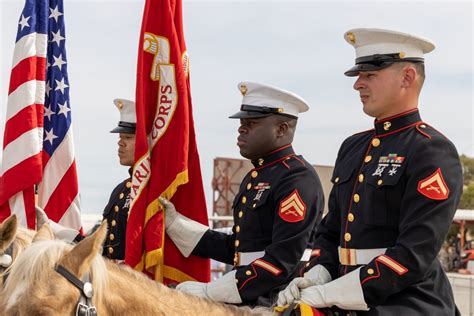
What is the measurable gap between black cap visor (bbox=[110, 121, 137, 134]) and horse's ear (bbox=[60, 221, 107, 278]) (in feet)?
14.9

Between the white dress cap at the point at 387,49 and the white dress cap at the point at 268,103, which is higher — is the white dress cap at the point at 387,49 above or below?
above

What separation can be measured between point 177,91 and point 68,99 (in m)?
2.15

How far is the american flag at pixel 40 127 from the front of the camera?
750 cm

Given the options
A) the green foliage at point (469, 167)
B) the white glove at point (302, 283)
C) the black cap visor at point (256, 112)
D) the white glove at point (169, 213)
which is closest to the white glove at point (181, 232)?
the white glove at point (169, 213)

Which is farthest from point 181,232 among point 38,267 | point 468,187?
point 468,187

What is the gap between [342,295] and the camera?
12.6ft

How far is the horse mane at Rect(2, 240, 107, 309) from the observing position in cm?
312

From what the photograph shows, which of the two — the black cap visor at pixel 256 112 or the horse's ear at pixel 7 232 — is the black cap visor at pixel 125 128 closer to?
the black cap visor at pixel 256 112

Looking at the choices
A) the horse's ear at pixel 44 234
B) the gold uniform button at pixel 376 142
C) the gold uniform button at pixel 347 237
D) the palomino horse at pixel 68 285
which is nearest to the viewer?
the palomino horse at pixel 68 285

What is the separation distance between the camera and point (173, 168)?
6.32 m

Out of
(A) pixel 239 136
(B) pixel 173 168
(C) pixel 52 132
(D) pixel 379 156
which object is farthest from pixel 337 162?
(C) pixel 52 132

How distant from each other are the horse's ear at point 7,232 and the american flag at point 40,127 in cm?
229

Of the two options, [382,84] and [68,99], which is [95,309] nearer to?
[382,84]

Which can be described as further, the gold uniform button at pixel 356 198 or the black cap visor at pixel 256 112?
the black cap visor at pixel 256 112
